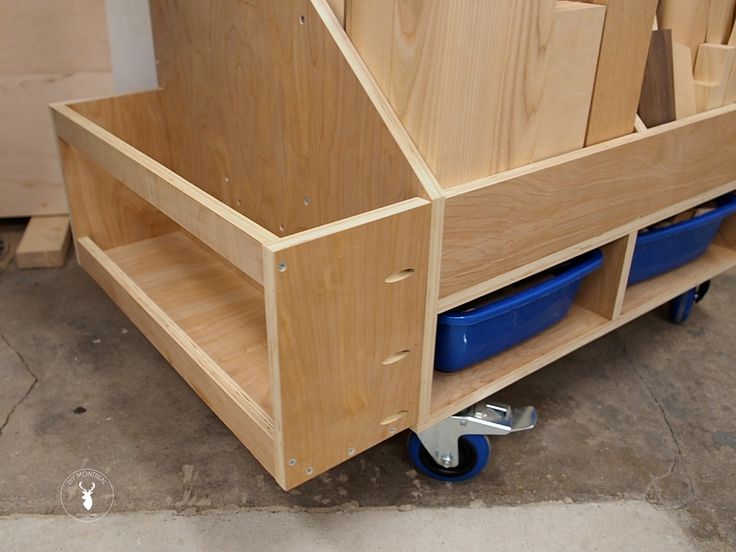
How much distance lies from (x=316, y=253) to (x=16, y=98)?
4.71 feet

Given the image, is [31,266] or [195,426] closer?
[195,426]

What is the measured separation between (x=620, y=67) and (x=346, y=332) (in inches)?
23.8

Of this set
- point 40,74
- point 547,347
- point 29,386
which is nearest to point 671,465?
point 547,347

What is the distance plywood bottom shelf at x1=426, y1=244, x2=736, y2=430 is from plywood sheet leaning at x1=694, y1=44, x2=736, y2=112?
35cm

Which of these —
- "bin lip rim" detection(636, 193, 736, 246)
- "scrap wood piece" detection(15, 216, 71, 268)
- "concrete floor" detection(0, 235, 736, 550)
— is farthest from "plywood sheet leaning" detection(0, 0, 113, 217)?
"bin lip rim" detection(636, 193, 736, 246)

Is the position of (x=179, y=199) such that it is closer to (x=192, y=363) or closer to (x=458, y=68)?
(x=192, y=363)

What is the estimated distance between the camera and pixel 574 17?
98 cm

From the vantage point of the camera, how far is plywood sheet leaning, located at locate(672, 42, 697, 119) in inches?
50.3

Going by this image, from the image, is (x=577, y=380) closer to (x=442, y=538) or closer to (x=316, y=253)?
(x=442, y=538)

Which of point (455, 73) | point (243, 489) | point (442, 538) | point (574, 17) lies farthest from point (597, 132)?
point (243, 489)

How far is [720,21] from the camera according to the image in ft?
4.39

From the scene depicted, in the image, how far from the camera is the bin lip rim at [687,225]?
4.43 feet

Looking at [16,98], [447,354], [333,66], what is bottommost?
[447,354]

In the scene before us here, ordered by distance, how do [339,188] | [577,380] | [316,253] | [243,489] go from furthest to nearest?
[577,380]
[243,489]
[339,188]
[316,253]
